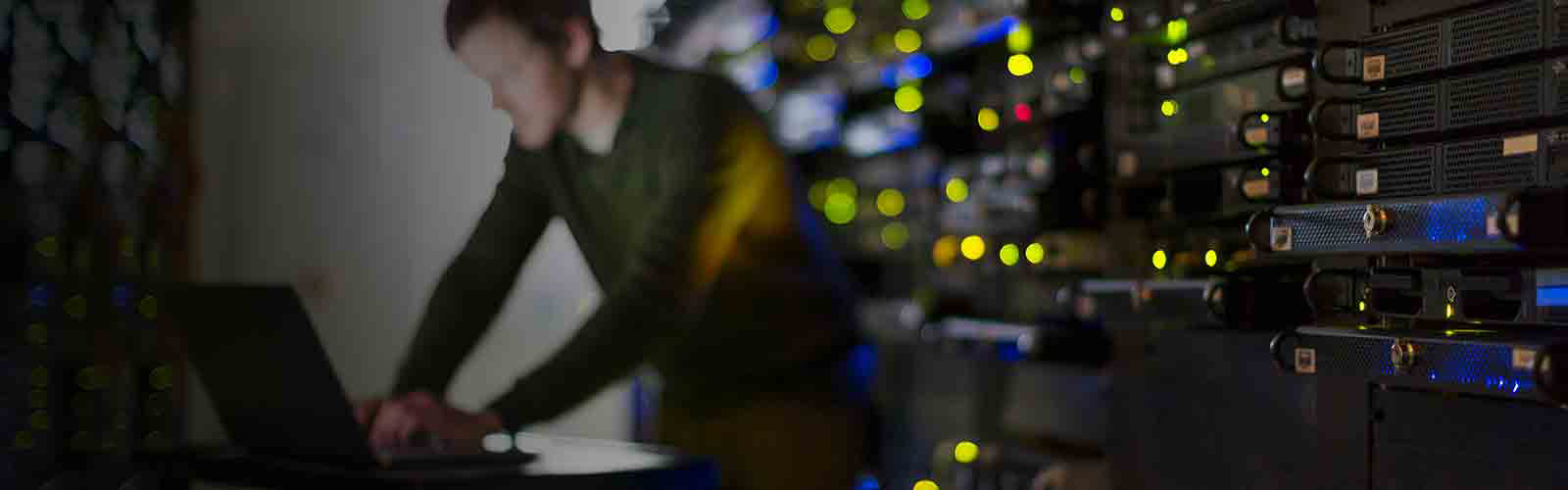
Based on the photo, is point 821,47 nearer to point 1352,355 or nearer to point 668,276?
point 668,276

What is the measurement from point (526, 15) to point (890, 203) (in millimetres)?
2055

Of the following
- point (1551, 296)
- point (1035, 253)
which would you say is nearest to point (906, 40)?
point (1035, 253)

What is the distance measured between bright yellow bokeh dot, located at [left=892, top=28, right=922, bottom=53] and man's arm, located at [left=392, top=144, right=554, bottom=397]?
176 cm

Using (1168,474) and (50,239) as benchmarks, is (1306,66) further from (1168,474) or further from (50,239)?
(50,239)

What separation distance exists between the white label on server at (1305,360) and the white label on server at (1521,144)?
0.44 meters

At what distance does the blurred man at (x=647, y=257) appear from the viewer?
3180 mm

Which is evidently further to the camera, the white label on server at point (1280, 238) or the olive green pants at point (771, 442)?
the olive green pants at point (771, 442)

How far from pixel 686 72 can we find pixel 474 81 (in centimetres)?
53

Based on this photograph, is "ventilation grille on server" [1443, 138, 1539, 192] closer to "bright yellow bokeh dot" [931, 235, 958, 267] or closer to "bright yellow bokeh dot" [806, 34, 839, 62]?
"bright yellow bokeh dot" [931, 235, 958, 267]

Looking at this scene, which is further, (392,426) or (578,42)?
(578,42)

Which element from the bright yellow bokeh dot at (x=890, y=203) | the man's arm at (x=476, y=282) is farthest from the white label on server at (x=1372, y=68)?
the bright yellow bokeh dot at (x=890, y=203)

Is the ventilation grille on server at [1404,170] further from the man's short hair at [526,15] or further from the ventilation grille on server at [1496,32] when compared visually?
the man's short hair at [526,15]

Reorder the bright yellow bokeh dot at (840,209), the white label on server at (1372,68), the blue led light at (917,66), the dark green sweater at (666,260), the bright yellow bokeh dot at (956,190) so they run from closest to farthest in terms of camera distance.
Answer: the white label on server at (1372,68) < the dark green sweater at (666,260) < the bright yellow bokeh dot at (956,190) < the blue led light at (917,66) < the bright yellow bokeh dot at (840,209)

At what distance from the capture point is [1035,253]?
13.4 ft
